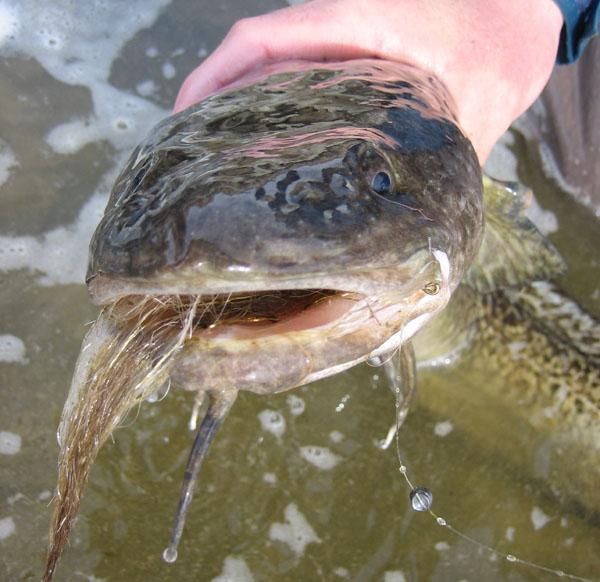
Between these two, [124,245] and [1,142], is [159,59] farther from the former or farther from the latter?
[124,245]

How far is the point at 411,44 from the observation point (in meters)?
2.46

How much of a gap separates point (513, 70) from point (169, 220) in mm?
1783

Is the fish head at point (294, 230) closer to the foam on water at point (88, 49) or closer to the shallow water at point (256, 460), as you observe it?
the shallow water at point (256, 460)

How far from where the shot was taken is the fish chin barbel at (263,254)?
1390 millimetres

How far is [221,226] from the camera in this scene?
54.2 inches

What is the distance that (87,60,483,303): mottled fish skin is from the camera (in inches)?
54.2

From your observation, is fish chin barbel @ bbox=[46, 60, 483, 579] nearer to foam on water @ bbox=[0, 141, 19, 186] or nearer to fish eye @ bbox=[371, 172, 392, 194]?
fish eye @ bbox=[371, 172, 392, 194]

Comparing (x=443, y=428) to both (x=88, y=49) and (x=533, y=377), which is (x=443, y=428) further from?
(x=88, y=49)

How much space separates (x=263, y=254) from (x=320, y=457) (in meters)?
1.99

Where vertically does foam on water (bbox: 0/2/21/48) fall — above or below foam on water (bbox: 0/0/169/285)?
above

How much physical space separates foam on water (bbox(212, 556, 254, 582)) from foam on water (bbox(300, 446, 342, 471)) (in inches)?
20.6

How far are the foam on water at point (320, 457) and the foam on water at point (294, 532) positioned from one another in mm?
233

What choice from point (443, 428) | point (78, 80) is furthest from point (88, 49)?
point (443, 428)

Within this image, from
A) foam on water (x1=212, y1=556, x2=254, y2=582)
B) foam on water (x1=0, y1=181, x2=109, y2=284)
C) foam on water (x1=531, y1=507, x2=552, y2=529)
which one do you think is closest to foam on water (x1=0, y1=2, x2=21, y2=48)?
foam on water (x1=0, y1=181, x2=109, y2=284)
